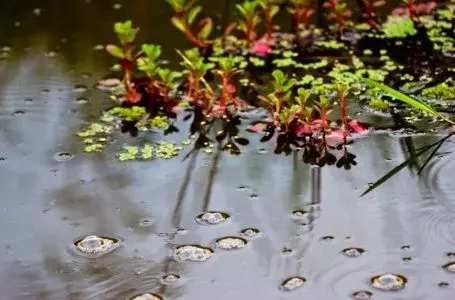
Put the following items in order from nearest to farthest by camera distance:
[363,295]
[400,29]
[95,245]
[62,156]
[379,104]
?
[363,295]
[95,245]
[62,156]
[379,104]
[400,29]

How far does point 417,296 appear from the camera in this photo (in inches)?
56.1

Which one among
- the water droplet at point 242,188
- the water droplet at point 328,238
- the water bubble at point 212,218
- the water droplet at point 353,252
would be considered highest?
the water droplet at point 242,188

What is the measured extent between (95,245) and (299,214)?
54cm

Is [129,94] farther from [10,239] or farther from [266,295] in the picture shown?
[266,295]

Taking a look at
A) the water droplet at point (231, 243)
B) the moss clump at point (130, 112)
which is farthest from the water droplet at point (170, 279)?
the moss clump at point (130, 112)

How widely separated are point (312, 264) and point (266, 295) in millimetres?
155

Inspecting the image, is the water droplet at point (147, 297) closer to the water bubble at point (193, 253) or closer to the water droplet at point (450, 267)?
the water bubble at point (193, 253)

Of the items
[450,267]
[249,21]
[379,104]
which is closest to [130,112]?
[249,21]

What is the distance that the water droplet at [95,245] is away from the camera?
5.31ft

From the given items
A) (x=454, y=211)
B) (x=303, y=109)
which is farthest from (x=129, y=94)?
(x=454, y=211)

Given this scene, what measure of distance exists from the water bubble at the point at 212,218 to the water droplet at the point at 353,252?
0.33 m

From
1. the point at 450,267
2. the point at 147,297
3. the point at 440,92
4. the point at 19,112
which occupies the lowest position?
the point at 147,297

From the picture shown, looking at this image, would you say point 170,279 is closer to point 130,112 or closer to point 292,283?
→ point 292,283

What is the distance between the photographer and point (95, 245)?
5.40 feet
